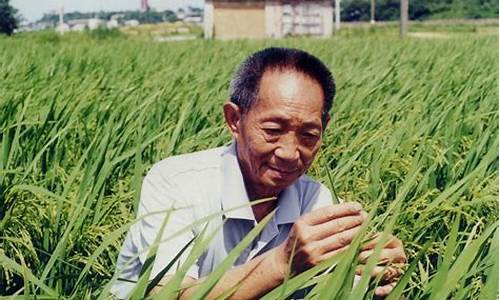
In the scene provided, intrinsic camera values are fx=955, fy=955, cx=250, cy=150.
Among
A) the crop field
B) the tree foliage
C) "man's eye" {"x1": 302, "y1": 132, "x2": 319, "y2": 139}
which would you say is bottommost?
the tree foliage

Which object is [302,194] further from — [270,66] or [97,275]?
[97,275]

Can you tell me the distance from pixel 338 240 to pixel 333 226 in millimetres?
19

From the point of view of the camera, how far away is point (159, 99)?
9.41ft

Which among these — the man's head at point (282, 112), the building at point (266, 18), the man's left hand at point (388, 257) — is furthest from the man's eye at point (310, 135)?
the building at point (266, 18)

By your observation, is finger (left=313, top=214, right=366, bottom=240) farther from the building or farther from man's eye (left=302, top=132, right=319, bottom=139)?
the building

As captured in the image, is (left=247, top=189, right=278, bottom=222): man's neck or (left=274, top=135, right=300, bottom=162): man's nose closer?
(left=274, top=135, right=300, bottom=162): man's nose

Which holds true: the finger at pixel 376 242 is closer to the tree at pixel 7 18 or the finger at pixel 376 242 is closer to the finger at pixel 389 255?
the finger at pixel 389 255

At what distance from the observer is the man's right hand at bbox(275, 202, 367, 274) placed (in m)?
1.24

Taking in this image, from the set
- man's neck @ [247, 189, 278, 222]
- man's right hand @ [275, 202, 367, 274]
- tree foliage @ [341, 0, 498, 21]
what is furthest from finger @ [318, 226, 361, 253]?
tree foliage @ [341, 0, 498, 21]

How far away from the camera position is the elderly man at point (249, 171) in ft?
4.73

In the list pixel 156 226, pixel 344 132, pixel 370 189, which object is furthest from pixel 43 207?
pixel 344 132

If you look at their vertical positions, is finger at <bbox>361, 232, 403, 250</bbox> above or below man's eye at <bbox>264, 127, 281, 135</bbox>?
below

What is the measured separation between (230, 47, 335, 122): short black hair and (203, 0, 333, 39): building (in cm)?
Result: 1922

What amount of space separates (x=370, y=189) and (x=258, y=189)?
1.50 feet
